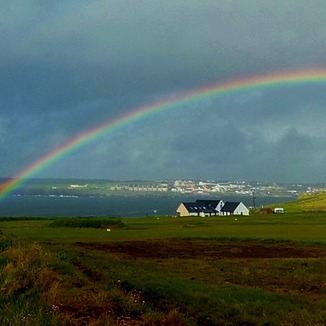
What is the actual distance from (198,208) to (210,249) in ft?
401

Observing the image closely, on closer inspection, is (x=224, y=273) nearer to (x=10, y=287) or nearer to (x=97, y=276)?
(x=97, y=276)

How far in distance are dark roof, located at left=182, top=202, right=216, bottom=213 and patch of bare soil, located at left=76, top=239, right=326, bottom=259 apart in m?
111

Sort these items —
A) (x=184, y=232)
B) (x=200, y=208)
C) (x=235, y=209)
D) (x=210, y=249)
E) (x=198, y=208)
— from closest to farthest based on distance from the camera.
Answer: (x=210, y=249) < (x=184, y=232) < (x=235, y=209) < (x=198, y=208) < (x=200, y=208)

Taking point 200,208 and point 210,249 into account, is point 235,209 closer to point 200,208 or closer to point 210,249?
point 200,208

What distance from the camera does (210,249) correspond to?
126 ft

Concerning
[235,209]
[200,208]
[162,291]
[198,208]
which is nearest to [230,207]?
[235,209]

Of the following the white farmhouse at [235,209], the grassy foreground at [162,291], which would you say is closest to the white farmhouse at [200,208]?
the white farmhouse at [235,209]

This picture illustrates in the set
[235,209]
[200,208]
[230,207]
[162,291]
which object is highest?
[230,207]

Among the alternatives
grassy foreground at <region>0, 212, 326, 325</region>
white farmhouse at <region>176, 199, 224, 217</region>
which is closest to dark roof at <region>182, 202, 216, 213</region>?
white farmhouse at <region>176, 199, 224, 217</region>

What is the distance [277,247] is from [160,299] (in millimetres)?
24489

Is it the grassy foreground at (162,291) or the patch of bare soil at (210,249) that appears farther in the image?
the patch of bare soil at (210,249)

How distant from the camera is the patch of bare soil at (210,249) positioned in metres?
33.8

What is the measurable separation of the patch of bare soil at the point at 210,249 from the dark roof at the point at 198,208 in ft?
364

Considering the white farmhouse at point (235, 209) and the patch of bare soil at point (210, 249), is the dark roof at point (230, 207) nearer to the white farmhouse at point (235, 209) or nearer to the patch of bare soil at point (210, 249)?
the white farmhouse at point (235, 209)
